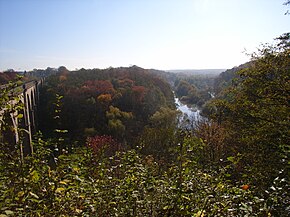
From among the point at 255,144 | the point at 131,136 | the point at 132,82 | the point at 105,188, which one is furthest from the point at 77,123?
the point at 105,188

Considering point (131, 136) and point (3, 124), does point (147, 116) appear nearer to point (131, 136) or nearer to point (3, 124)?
point (131, 136)

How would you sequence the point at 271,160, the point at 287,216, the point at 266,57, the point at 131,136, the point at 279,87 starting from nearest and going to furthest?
the point at 287,216, the point at 271,160, the point at 279,87, the point at 266,57, the point at 131,136

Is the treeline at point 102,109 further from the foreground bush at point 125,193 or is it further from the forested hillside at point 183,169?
the foreground bush at point 125,193

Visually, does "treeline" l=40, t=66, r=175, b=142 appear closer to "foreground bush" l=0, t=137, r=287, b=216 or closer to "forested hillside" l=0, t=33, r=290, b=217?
"forested hillside" l=0, t=33, r=290, b=217

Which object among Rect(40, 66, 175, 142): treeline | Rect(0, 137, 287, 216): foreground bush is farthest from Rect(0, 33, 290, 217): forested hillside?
Rect(40, 66, 175, 142): treeline

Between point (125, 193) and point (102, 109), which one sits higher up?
point (125, 193)

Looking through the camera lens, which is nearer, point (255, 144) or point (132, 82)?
point (255, 144)

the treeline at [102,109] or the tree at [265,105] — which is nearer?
the tree at [265,105]

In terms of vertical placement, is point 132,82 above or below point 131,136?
above

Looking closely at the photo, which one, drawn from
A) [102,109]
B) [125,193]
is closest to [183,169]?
[125,193]

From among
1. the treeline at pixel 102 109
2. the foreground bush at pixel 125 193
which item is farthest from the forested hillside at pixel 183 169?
the treeline at pixel 102 109

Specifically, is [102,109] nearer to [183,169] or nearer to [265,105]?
[265,105]
